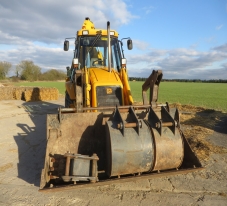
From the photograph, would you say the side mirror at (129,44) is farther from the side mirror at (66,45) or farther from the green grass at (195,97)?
the green grass at (195,97)

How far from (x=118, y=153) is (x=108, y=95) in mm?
2094

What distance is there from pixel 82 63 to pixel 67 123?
245 cm

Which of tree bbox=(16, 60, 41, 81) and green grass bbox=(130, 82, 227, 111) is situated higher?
tree bbox=(16, 60, 41, 81)

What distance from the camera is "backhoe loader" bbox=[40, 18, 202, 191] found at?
355 cm

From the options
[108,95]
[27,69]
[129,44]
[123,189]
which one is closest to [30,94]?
[129,44]

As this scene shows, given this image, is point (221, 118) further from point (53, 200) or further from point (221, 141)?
point (53, 200)

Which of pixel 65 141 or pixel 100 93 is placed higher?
pixel 100 93

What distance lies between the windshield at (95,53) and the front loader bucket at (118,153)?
7.87ft

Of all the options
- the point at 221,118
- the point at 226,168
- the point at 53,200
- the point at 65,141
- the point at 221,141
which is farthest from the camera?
the point at 221,118

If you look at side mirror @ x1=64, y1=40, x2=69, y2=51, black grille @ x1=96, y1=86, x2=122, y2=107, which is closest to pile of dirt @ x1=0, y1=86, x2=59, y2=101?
side mirror @ x1=64, y1=40, x2=69, y2=51

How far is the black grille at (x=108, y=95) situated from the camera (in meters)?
5.39

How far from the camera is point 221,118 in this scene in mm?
10211

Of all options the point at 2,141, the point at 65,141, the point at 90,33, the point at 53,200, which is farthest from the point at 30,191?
the point at 90,33

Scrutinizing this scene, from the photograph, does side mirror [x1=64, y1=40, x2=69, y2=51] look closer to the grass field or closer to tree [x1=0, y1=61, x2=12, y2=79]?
the grass field
